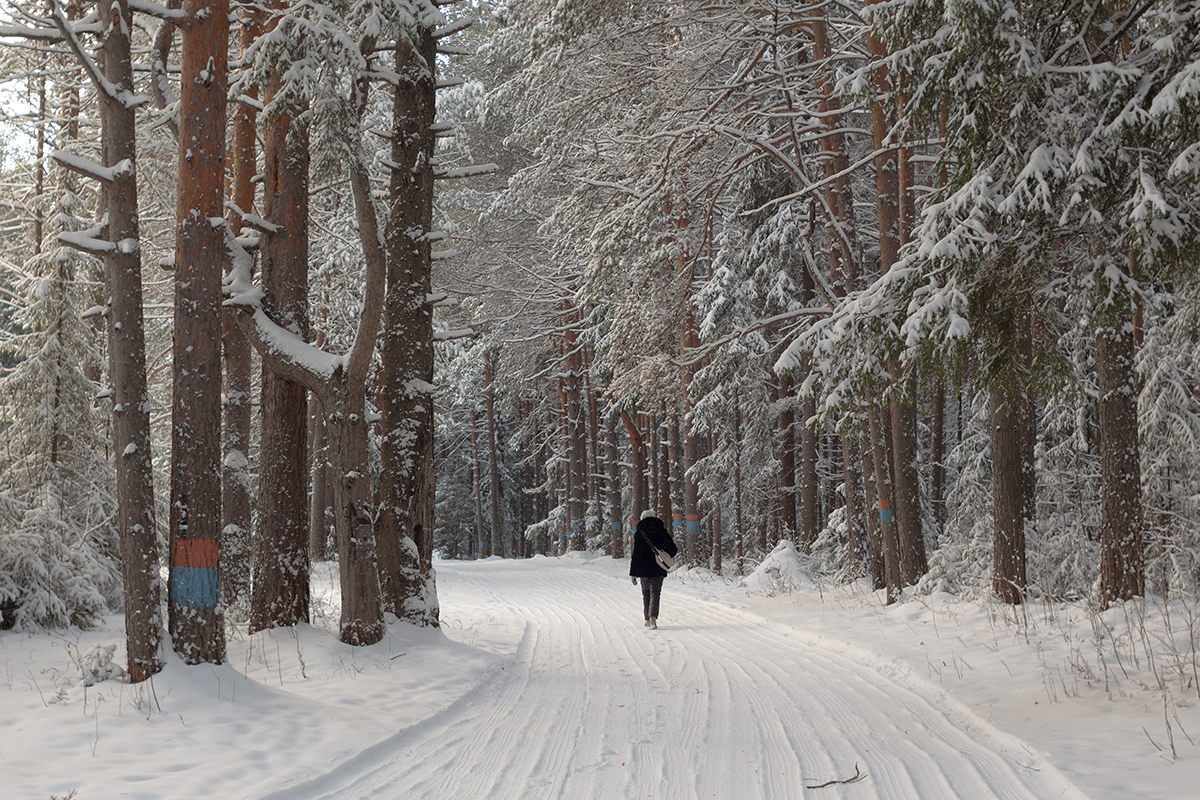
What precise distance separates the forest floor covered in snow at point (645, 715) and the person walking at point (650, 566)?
1.82m

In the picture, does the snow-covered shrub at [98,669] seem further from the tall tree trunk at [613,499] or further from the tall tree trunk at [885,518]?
the tall tree trunk at [613,499]

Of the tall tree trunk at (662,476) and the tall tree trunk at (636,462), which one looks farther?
the tall tree trunk at (636,462)

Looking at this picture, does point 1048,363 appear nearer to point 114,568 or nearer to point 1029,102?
point 1029,102

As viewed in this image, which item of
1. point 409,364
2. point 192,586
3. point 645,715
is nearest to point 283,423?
point 409,364

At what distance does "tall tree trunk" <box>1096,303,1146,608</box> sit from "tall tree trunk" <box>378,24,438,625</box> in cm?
728

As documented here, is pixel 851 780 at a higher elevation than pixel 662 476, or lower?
lower

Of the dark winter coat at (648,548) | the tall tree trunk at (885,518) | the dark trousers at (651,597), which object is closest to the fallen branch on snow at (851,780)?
the dark winter coat at (648,548)

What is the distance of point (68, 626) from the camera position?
955 cm

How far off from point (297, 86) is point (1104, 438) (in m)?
8.57

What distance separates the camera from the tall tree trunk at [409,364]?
31.2 feet

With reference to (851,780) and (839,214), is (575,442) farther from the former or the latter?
(851,780)

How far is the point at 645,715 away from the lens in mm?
6504

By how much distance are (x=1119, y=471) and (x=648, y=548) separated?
6.17m

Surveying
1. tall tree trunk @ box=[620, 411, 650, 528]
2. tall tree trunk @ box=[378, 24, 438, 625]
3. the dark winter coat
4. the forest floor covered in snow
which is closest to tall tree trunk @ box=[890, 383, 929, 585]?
the forest floor covered in snow
